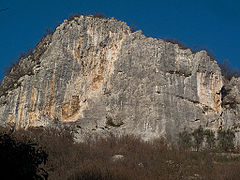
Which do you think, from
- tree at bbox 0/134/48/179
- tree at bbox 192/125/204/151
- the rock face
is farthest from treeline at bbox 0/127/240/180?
tree at bbox 0/134/48/179

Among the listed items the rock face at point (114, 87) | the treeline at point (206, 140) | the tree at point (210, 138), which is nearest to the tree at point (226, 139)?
the treeline at point (206, 140)

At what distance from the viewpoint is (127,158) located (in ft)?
71.9

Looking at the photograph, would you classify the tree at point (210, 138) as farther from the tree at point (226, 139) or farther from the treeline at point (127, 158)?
the tree at point (226, 139)

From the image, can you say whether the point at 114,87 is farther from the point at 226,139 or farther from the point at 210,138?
the point at 226,139

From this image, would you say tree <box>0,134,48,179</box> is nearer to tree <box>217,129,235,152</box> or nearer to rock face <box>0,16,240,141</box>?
rock face <box>0,16,240,141</box>

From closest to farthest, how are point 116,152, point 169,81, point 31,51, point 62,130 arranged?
point 116,152, point 62,130, point 169,81, point 31,51

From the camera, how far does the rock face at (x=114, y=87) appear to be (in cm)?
2799

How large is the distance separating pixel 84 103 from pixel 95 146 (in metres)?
4.71

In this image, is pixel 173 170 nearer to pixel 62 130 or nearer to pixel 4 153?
pixel 62 130

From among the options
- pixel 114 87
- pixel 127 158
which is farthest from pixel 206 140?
pixel 127 158

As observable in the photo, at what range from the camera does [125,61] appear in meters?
30.0

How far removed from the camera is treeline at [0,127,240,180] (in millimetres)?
18438

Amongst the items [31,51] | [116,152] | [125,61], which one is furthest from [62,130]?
[31,51]

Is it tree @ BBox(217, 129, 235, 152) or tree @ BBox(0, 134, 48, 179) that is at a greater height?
tree @ BBox(217, 129, 235, 152)
